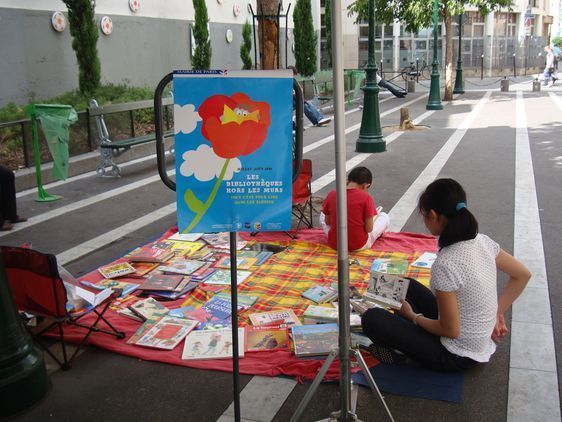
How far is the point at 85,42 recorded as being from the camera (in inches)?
583

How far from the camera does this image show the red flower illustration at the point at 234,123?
3.00 meters

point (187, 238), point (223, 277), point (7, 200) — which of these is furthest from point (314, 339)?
point (7, 200)

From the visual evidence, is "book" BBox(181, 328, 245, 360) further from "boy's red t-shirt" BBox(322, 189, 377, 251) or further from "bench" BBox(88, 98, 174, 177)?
"bench" BBox(88, 98, 174, 177)

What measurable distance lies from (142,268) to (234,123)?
337 cm

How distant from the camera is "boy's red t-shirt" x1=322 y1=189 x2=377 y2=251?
19.8 feet

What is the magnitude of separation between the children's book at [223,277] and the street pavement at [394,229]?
4.57ft

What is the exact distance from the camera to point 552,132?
14.1 metres

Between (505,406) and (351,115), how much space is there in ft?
54.2

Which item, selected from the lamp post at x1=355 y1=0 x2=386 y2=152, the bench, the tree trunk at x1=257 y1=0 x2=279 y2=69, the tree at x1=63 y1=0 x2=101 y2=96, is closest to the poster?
the tree trunk at x1=257 y1=0 x2=279 y2=69

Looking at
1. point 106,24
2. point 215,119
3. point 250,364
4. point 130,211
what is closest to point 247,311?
point 250,364

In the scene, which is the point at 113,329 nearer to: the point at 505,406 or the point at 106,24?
the point at 505,406

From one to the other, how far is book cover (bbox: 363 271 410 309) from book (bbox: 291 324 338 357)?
0.41 metres

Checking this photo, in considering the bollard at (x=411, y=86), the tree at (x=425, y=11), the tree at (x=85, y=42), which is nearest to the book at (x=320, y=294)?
the tree at (x=85, y=42)

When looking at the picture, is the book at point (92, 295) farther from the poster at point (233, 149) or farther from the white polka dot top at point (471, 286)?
the white polka dot top at point (471, 286)
